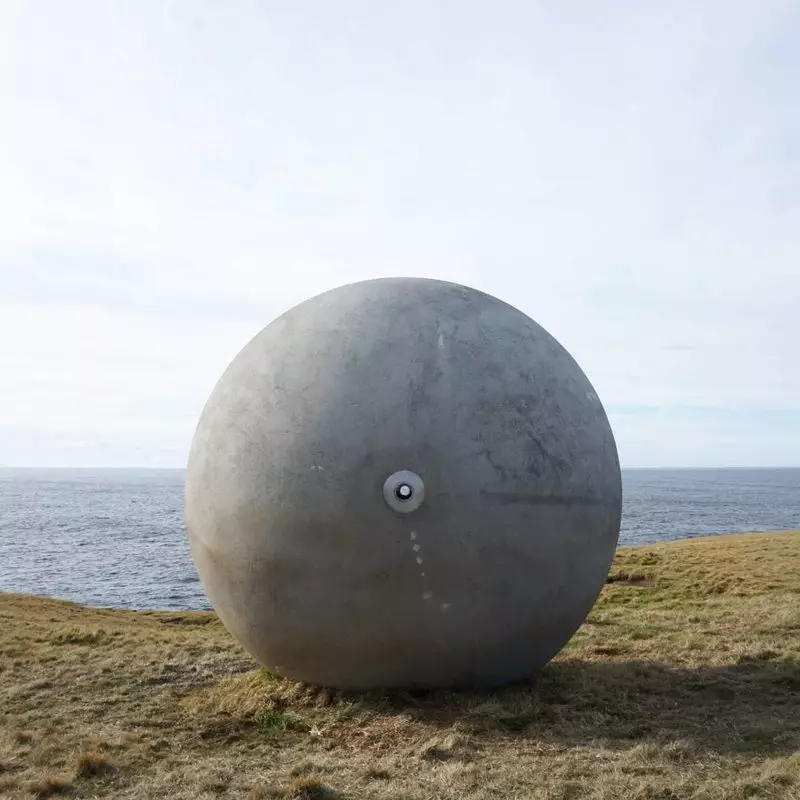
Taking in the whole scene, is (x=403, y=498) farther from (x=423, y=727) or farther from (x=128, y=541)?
(x=128, y=541)

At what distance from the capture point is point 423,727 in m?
6.99

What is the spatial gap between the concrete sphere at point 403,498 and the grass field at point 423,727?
535 mm

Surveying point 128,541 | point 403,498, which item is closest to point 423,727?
point 403,498

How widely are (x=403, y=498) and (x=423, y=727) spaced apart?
2099 mm

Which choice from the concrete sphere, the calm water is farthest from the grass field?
the calm water

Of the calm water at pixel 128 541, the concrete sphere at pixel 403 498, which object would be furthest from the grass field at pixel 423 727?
the calm water at pixel 128 541

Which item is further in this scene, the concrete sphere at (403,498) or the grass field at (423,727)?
the concrete sphere at (403,498)

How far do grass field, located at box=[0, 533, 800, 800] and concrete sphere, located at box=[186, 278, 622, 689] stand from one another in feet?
1.76

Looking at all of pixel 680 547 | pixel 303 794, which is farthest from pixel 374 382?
pixel 680 547

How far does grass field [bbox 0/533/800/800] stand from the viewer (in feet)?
19.5

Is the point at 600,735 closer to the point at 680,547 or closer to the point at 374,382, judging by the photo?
the point at 374,382

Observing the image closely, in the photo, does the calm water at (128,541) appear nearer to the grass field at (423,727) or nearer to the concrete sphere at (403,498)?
the grass field at (423,727)

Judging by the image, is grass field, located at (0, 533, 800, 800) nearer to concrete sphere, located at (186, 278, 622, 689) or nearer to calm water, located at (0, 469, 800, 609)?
concrete sphere, located at (186, 278, 622, 689)

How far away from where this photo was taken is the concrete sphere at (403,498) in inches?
269
